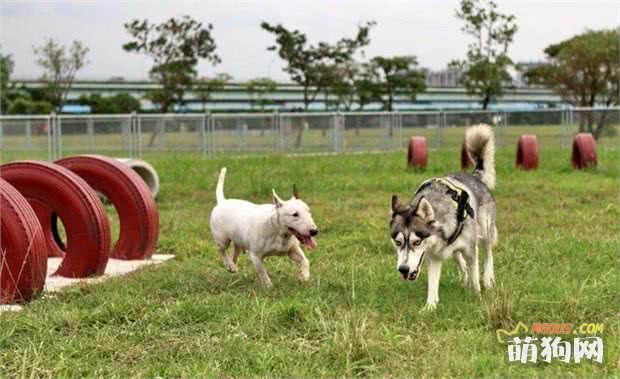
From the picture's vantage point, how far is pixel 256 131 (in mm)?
26781

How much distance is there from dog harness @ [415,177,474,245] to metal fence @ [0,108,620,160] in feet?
65.8

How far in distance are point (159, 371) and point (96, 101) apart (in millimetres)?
55131

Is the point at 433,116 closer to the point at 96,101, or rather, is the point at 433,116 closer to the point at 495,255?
the point at 495,255

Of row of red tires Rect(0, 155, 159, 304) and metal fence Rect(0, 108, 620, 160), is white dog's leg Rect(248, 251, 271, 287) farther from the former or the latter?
metal fence Rect(0, 108, 620, 160)

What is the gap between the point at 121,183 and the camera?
8711 mm

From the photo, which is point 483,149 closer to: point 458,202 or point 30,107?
point 458,202

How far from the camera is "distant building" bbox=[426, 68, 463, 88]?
41.5 m

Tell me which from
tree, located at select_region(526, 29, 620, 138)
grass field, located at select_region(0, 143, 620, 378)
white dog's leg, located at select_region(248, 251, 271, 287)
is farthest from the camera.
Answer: tree, located at select_region(526, 29, 620, 138)

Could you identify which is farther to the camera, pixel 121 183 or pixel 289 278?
pixel 121 183

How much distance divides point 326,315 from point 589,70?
35119mm

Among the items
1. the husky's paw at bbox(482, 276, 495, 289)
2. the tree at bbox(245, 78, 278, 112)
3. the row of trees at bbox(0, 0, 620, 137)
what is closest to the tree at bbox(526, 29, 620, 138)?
the row of trees at bbox(0, 0, 620, 137)

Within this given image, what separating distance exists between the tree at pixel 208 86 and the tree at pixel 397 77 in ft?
31.5

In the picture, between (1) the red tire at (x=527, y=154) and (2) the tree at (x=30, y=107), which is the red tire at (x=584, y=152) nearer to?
(1) the red tire at (x=527, y=154)

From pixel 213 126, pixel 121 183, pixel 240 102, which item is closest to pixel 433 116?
pixel 213 126
